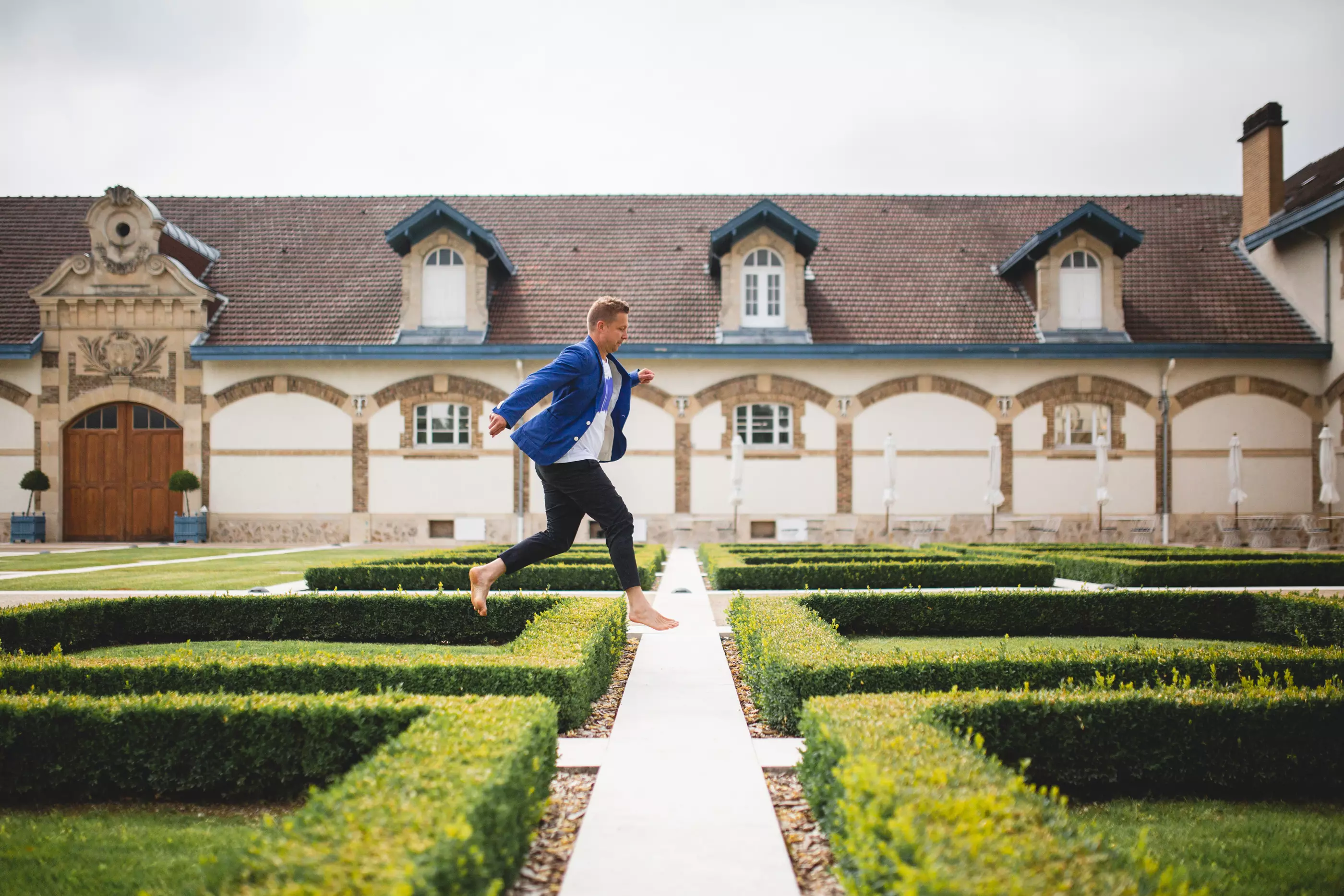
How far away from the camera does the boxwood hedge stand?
220cm

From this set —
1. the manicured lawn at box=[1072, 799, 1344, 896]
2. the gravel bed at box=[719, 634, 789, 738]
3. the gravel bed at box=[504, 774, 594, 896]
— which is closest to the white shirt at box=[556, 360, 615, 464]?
the gravel bed at box=[719, 634, 789, 738]

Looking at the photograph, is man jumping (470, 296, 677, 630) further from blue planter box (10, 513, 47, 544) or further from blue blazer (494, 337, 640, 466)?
blue planter box (10, 513, 47, 544)

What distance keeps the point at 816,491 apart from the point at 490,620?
1441cm

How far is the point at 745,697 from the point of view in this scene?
559 cm

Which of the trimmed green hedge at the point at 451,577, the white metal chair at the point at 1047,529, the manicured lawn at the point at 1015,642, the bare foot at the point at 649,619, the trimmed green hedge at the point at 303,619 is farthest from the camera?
the white metal chair at the point at 1047,529

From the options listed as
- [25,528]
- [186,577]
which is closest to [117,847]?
[186,577]

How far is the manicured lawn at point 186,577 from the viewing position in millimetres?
10414

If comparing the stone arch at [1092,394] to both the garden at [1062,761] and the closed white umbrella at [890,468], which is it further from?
the garden at [1062,761]

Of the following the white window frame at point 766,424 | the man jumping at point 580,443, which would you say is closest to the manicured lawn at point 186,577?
the man jumping at point 580,443

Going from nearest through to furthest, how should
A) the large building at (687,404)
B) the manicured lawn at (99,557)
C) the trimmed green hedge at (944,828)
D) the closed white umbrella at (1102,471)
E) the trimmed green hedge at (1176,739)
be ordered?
the trimmed green hedge at (944,828)
the trimmed green hedge at (1176,739)
the manicured lawn at (99,557)
the closed white umbrella at (1102,471)
the large building at (687,404)

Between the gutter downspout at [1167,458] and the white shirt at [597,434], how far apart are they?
19.4 m

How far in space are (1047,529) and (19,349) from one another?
81.3ft

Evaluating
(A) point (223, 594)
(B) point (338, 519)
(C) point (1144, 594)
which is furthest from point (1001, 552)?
(B) point (338, 519)

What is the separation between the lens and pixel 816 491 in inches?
832
